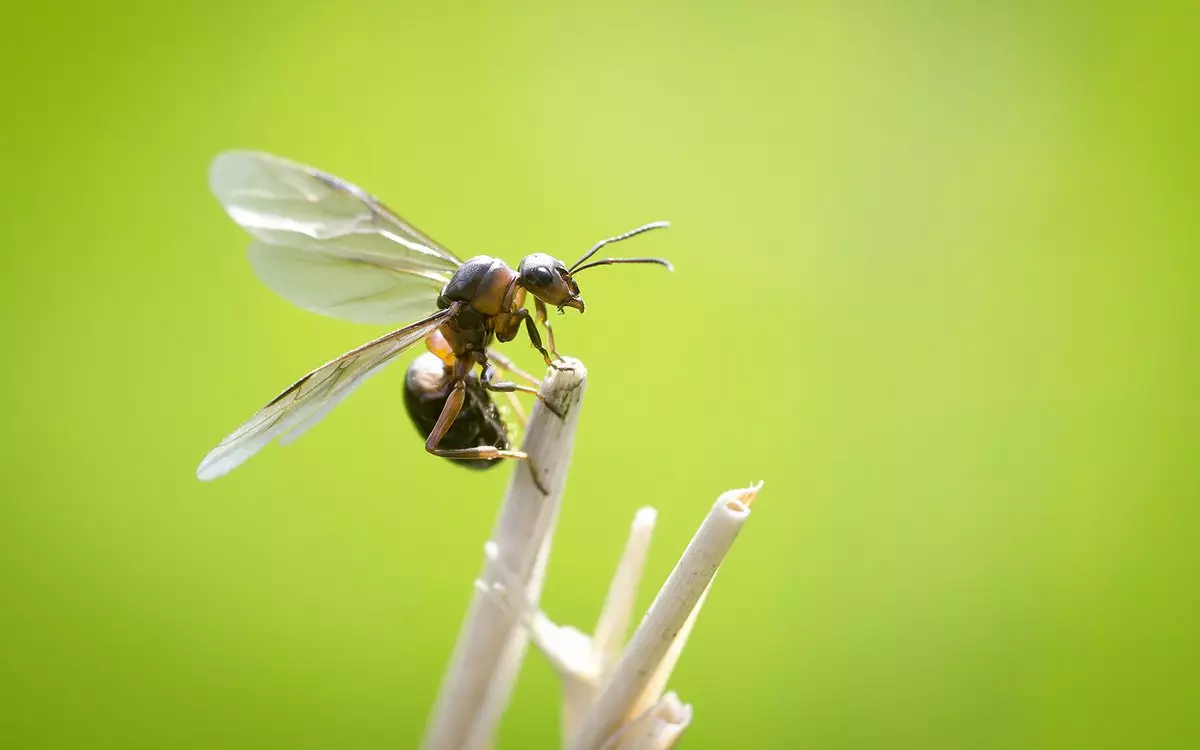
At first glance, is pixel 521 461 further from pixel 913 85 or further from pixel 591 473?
pixel 913 85

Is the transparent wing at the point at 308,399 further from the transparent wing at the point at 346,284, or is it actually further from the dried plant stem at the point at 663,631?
the dried plant stem at the point at 663,631

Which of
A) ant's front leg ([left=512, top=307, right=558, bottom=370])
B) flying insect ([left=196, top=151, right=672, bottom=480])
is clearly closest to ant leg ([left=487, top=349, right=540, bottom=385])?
flying insect ([left=196, top=151, right=672, bottom=480])

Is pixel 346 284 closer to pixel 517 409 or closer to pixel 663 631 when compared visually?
pixel 517 409

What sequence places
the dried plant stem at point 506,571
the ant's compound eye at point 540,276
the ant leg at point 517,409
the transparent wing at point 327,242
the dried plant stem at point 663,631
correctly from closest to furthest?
the dried plant stem at point 663,631 < the dried plant stem at point 506,571 < the ant's compound eye at point 540,276 < the transparent wing at point 327,242 < the ant leg at point 517,409

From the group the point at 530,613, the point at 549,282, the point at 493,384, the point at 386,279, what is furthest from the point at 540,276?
the point at 530,613

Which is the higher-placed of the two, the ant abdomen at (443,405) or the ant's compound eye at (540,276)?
the ant's compound eye at (540,276)

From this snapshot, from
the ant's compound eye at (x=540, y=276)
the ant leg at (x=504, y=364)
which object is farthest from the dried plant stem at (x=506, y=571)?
the ant leg at (x=504, y=364)

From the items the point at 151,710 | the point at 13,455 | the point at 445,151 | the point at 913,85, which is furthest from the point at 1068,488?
the point at 13,455

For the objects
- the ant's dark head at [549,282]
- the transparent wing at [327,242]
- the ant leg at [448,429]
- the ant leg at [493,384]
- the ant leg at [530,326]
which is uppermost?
the transparent wing at [327,242]

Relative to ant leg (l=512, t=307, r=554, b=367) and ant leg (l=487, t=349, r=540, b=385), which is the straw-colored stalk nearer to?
ant leg (l=512, t=307, r=554, b=367)
